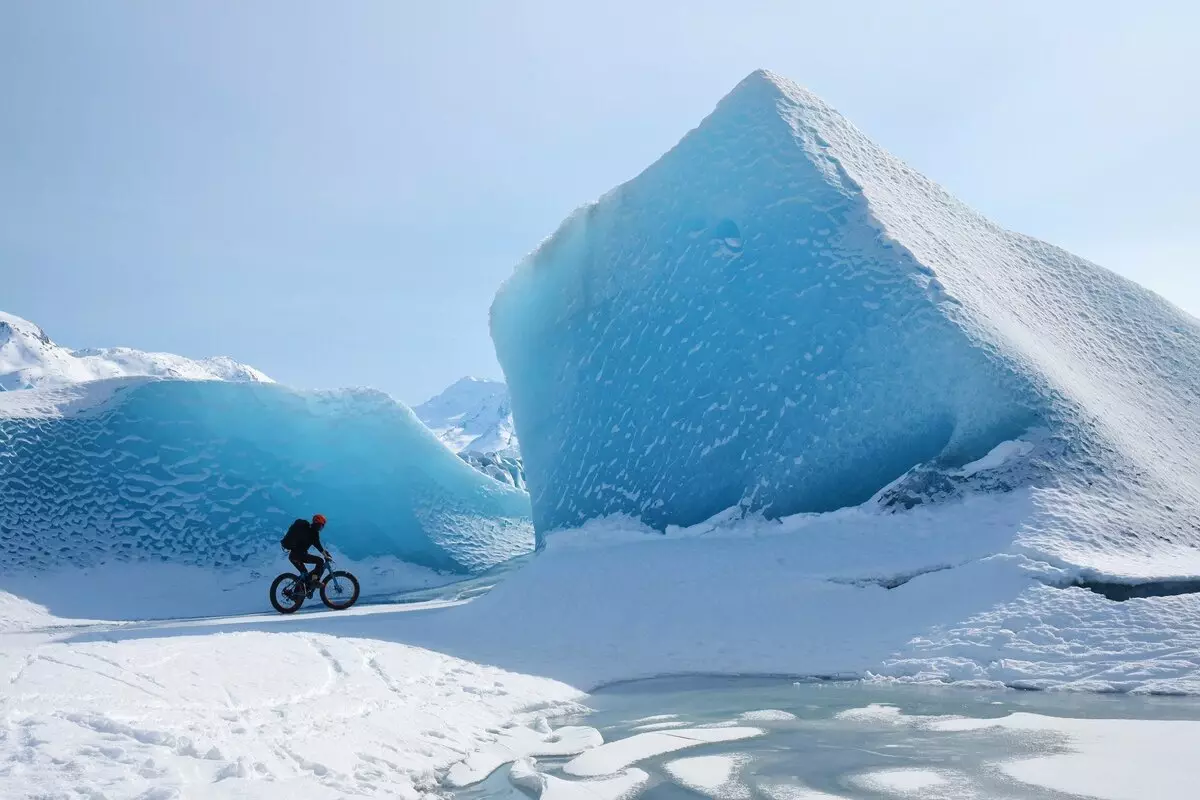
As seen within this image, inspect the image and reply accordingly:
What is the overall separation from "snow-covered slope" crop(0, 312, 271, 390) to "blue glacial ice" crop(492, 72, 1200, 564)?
358 ft

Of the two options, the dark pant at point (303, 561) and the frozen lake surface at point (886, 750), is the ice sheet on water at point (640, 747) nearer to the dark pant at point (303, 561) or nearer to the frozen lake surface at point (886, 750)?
the frozen lake surface at point (886, 750)

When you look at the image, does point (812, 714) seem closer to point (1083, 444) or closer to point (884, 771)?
point (884, 771)

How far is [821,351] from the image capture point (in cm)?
1002

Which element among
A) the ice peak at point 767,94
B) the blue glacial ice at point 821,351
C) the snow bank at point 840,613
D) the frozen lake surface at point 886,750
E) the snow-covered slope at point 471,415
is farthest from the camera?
the snow-covered slope at point 471,415

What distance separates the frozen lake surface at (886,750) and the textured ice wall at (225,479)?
14178 millimetres

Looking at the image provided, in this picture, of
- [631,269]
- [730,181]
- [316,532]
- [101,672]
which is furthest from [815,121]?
[101,672]

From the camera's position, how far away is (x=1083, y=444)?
8.46 m

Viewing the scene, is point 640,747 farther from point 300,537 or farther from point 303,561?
point 303,561

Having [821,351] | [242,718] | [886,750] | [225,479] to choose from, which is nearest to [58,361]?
[225,479]

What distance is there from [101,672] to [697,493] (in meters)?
7.19

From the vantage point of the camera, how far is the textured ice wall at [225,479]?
16.0m

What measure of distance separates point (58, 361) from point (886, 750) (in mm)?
140524

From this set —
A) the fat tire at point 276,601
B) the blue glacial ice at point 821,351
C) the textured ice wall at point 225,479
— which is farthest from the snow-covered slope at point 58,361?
the blue glacial ice at point 821,351

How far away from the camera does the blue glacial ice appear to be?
28.7 feet
